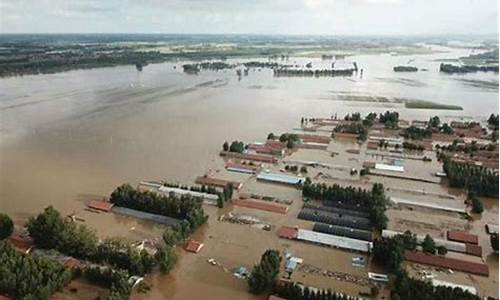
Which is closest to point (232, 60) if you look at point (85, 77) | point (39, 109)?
point (85, 77)

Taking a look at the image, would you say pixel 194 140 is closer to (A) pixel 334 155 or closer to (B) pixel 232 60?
(A) pixel 334 155

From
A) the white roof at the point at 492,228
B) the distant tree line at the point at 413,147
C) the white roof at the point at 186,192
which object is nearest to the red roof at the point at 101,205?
the white roof at the point at 186,192

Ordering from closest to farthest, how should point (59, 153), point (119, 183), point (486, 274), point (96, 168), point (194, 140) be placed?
point (486, 274) → point (119, 183) → point (96, 168) → point (59, 153) → point (194, 140)

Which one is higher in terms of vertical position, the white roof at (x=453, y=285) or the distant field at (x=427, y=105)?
the white roof at (x=453, y=285)

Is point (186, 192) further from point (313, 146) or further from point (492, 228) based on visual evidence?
point (492, 228)

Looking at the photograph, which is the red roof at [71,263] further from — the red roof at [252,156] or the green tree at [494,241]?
the green tree at [494,241]

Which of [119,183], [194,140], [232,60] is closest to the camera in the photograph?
[119,183]

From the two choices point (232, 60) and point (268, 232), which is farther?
point (232, 60)

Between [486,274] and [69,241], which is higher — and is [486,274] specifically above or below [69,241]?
below
